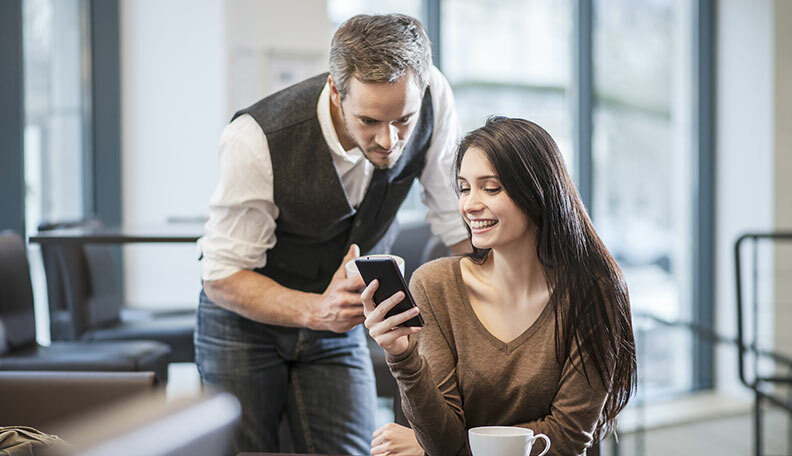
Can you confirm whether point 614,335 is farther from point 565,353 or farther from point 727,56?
point 727,56

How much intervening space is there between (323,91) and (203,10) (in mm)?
2351

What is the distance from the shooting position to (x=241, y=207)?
1.84 metres

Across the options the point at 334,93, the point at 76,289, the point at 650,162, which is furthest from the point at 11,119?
the point at 650,162

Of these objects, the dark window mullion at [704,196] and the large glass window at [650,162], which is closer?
the large glass window at [650,162]

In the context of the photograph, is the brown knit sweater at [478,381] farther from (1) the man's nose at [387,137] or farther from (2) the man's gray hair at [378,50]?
(2) the man's gray hair at [378,50]

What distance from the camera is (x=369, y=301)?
133cm

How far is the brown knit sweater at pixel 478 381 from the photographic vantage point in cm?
138

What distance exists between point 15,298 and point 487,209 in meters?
1.79

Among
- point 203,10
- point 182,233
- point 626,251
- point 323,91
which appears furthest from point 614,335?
point 626,251

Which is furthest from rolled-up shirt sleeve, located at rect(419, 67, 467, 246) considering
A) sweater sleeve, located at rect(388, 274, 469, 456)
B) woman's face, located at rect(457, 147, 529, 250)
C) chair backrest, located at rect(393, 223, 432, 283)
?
chair backrest, located at rect(393, 223, 432, 283)

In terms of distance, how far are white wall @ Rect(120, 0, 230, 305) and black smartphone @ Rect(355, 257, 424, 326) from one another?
112 inches

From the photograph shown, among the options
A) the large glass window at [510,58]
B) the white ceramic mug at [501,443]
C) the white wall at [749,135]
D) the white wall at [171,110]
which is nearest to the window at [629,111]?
the large glass window at [510,58]

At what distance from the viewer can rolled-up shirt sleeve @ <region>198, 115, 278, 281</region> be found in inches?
71.1

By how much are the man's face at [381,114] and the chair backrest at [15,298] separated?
1467 mm
